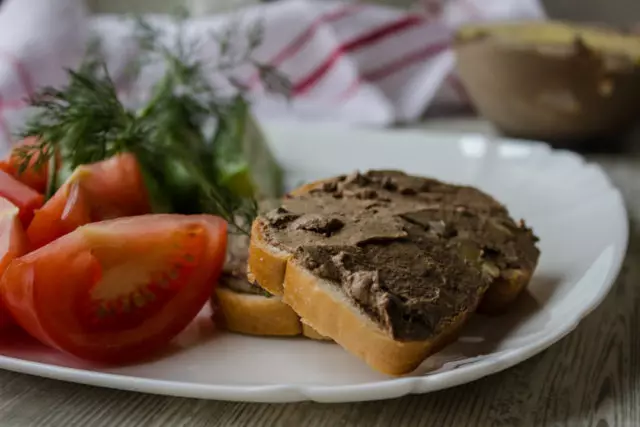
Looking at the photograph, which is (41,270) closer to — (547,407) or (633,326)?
(547,407)

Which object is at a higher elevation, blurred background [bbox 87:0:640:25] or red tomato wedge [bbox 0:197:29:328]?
red tomato wedge [bbox 0:197:29:328]

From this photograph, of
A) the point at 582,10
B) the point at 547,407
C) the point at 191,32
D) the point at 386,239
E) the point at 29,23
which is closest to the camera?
the point at 547,407

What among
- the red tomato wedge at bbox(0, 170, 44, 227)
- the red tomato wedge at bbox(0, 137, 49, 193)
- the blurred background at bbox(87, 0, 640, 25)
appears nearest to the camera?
the red tomato wedge at bbox(0, 170, 44, 227)

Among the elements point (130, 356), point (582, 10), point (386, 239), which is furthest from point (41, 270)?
point (582, 10)

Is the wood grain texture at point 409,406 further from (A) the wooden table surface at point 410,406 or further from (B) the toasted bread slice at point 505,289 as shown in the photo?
(B) the toasted bread slice at point 505,289

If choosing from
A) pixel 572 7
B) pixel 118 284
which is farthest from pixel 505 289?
pixel 572 7

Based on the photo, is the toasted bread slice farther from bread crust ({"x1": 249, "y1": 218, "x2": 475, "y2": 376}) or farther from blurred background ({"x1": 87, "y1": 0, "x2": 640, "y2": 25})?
blurred background ({"x1": 87, "y1": 0, "x2": 640, "y2": 25})

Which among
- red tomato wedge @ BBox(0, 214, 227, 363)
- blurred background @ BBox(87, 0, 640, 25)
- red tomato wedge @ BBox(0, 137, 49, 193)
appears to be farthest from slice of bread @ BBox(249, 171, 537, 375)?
blurred background @ BBox(87, 0, 640, 25)
